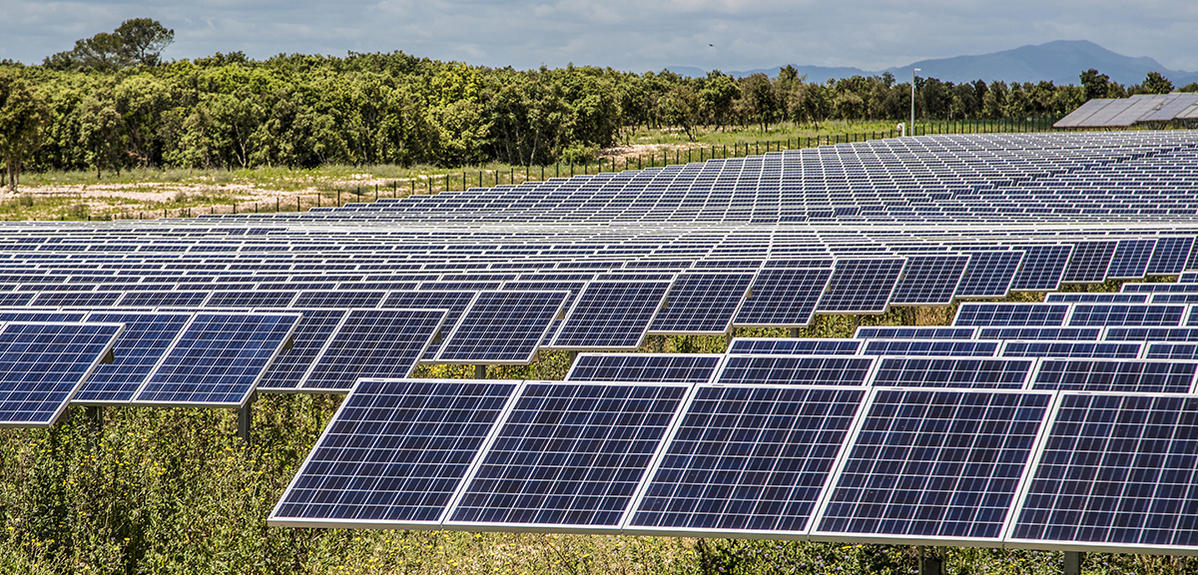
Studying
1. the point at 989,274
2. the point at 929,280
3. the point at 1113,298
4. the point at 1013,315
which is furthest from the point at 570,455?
the point at 989,274

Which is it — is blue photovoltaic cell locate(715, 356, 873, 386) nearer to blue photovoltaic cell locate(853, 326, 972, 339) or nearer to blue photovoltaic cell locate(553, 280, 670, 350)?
blue photovoltaic cell locate(853, 326, 972, 339)

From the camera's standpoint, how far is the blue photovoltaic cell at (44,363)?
728 inches

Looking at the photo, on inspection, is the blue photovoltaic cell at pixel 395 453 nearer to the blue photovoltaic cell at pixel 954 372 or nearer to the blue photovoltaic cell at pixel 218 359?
the blue photovoltaic cell at pixel 218 359

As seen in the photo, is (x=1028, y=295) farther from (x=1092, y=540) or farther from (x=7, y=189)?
(x=7, y=189)

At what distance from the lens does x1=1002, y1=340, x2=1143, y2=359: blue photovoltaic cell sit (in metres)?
19.9

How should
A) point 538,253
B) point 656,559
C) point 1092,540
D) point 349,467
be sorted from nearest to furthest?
point 1092,540 < point 349,467 < point 656,559 < point 538,253

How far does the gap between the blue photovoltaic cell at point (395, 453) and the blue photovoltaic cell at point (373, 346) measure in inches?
217

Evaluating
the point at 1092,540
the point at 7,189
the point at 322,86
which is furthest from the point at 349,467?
the point at 322,86

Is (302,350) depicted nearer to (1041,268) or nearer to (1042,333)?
(1042,333)

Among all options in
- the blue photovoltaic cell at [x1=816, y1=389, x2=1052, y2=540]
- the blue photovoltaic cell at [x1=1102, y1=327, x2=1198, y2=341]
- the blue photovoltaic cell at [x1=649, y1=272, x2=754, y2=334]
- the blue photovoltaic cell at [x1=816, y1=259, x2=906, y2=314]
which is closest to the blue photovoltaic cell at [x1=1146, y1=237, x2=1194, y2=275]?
the blue photovoltaic cell at [x1=816, y1=259, x2=906, y2=314]

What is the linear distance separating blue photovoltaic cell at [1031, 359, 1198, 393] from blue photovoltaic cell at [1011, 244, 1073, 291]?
14.8 metres

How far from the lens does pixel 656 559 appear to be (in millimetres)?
15320

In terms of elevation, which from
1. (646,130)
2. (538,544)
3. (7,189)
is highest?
(538,544)

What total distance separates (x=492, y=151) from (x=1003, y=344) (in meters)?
107
